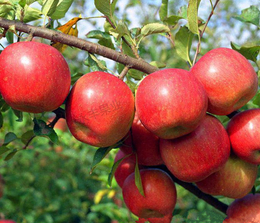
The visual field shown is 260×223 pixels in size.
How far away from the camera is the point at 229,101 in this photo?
98cm

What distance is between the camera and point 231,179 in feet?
3.58

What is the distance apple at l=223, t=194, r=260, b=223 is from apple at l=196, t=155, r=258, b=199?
13 centimetres

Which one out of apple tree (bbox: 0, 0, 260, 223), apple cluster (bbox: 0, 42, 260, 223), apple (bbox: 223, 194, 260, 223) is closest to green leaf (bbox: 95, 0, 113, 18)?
apple tree (bbox: 0, 0, 260, 223)

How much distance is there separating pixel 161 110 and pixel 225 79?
0.74ft

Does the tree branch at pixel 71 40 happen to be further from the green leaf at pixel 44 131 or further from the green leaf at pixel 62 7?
the green leaf at pixel 44 131

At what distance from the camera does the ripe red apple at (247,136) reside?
40.1 inches

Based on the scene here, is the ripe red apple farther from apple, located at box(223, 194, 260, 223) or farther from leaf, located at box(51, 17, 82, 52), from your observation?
leaf, located at box(51, 17, 82, 52)

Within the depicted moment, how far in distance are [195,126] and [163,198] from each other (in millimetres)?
329

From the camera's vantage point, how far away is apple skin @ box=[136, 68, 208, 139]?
2.91 feet

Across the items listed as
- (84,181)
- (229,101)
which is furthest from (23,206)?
(229,101)

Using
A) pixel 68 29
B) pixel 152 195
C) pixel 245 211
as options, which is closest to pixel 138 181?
pixel 152 195

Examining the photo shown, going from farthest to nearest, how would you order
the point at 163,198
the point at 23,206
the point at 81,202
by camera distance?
the point at 81,202, the point at 23,206, the point at 163,198

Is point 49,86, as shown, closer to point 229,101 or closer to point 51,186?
point 229,101

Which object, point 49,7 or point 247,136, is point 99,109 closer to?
point 49,7
